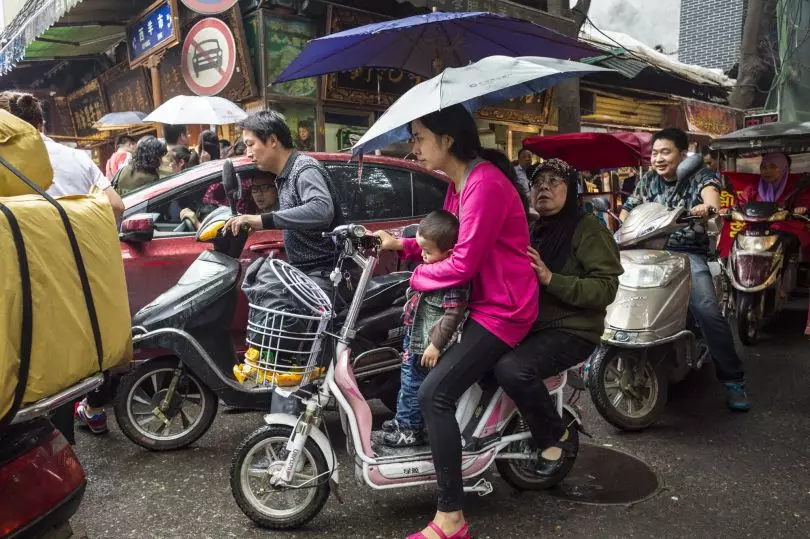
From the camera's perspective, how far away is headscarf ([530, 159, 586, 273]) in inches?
123

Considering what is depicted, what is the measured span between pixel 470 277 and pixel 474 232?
186 millimetres

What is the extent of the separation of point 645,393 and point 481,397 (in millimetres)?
1729

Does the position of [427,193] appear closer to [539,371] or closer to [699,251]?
[699,251]

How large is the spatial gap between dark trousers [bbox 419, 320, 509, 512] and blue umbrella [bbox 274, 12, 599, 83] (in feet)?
6.72

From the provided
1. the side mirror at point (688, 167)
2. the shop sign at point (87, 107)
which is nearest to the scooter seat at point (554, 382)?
the side mirror at point (688, 167)

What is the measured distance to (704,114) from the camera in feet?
52.2

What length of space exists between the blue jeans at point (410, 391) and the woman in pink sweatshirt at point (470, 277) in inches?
7.2

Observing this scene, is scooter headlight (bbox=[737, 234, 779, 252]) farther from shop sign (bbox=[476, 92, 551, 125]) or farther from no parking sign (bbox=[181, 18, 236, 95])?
no parking sign (bbox=[181, 18, 236, 95])

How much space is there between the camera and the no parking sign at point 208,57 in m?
8.71

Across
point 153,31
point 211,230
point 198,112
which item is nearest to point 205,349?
point 211,230

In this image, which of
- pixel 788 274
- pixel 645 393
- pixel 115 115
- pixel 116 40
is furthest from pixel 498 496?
pixel 116 40

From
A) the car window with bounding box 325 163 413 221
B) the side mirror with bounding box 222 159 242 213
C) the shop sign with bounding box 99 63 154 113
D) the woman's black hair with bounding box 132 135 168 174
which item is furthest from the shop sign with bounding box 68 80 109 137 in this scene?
the side mirror with bounding box 222 159 242 213

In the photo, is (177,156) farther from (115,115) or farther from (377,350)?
(377,350)

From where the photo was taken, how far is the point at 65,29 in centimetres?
1083
